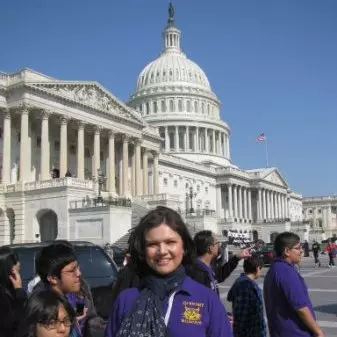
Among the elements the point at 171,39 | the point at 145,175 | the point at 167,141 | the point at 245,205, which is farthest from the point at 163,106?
the point at 145,175

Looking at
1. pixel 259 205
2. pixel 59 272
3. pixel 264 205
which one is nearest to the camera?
pixel 59 272

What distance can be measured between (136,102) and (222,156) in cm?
2226

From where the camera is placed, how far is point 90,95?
53625 millimetres

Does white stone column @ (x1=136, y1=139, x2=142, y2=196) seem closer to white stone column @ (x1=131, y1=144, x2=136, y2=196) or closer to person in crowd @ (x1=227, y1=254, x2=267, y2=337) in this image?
white stone column @ (x1=131, y1=144, x2=136, y2=196)

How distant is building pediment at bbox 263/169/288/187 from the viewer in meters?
106

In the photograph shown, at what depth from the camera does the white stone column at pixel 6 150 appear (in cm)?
4625

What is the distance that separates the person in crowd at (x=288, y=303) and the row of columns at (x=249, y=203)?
88806mm

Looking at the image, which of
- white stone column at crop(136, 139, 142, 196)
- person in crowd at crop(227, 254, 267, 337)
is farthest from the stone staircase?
person in crowd at crop(227, 254, 267, 337)

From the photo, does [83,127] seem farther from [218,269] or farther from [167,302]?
[167,302]

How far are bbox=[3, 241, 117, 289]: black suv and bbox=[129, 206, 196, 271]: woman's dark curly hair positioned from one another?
20.0 ft

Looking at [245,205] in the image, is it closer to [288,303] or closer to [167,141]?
[167,141]

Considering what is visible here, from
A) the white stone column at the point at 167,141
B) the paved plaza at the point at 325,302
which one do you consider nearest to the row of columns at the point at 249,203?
the white stone column at the point at 167,141

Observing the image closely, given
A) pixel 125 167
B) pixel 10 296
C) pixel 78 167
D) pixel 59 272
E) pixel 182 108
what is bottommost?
pixel 10 296

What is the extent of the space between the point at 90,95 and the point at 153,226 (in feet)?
168
